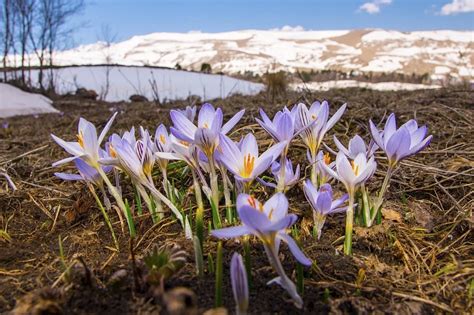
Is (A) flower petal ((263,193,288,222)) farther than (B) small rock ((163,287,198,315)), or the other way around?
(A) flower petal ((263,193,288,222))

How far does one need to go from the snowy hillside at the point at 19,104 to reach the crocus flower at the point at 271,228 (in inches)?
316

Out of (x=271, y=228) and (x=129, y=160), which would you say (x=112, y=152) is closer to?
(x=129, y=160)

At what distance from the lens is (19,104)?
8633 millimetres

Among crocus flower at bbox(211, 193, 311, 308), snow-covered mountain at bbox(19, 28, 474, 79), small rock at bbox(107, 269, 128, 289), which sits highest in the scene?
snow-covered mountain at bbox(19, 28, 474, 79)

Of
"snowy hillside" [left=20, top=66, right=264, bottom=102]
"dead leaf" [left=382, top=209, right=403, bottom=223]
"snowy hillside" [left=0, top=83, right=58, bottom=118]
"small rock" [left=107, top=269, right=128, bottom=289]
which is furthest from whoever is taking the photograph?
"snowy hillside" [left=20, top=66, right=264, bottom=102]

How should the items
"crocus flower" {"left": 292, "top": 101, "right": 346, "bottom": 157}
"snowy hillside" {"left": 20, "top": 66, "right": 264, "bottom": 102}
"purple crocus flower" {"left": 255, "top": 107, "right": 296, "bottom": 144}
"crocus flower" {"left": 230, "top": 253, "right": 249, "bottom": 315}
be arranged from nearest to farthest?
"crocus flower" {"left": 230, "top": 253, "right": 249, "bottom": 315}
"purple crocus flower" {"left": 255, "top": 107, "right": 296, "bottom": 144}
"crocus flower" {"left": 292, "top": 101, "right": 346, "bottom": 157}
"snowy hillside" {"left": 20, "top": 66, "right": 264, "bottom": 102}

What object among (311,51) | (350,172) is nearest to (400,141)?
(350,172)

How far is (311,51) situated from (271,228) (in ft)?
189

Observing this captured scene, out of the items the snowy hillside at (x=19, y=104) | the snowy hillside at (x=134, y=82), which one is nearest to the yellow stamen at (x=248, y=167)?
the snowy hillside at (x=19, y=104)

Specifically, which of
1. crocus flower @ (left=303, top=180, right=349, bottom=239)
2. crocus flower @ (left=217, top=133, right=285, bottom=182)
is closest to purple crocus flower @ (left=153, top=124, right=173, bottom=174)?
crocus flower @ (left=217, top=133, right=285, bottom=182)

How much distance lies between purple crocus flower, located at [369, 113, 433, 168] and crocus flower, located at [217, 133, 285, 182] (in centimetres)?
30

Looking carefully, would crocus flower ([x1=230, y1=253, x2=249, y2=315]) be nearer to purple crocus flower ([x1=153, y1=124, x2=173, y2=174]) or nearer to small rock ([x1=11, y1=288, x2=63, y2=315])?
small rock ([x1=11, y1=288, x2=63, y2=315])

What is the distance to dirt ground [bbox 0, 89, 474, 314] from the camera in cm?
82

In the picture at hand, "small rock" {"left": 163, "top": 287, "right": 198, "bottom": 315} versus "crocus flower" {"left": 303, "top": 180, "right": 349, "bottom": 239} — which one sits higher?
"crocus flower" {"left": 303, "top": 180, "right": 349, "bottom": 239}
